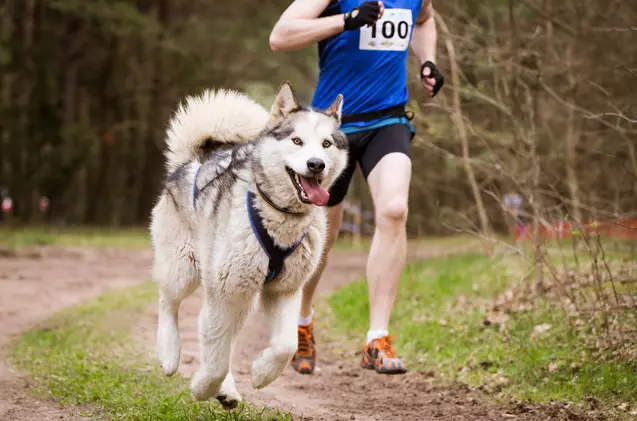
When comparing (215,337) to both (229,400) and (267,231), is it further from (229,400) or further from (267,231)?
(267,231)

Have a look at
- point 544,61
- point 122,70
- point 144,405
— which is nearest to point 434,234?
point 544,61

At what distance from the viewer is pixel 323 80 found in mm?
5402

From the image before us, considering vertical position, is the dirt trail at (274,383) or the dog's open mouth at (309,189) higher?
the dog's open mouth at (309,189)

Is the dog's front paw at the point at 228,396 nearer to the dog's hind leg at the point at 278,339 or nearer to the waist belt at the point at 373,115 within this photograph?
the dog's hind leg at the point at 278,339

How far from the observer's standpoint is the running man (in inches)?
201

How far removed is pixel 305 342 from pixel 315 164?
213 centimetres

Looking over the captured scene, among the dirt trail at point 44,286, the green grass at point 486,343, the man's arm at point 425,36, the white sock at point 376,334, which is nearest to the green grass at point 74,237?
the dirt trail at point 44,286

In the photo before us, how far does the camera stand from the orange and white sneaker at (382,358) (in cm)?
489

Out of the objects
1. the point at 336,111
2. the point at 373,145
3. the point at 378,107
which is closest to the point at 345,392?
the point at 373,145

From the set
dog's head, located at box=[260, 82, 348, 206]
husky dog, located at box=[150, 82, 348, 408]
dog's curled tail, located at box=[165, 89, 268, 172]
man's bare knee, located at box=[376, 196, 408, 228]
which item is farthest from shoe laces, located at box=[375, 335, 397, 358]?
dog's curled tail, located at box=[165, 89, 268, 172]

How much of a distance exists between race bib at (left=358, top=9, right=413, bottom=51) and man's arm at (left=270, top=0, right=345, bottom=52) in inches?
12.2

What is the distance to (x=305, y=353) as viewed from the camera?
580 centimetres

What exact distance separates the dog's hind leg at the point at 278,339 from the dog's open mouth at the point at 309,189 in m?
0.52

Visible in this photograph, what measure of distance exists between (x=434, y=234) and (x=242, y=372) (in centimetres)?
1228
